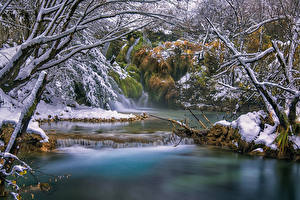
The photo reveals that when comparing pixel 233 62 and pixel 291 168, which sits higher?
pixel 233 62

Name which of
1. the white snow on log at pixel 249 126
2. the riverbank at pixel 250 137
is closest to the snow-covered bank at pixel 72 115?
the riverbank at pixel 250 137

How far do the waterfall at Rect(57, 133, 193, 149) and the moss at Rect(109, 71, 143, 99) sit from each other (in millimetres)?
9449

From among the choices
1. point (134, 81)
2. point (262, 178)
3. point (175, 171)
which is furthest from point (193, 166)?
point (134, 81)

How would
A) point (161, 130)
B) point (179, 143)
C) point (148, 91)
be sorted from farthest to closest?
point (148, 91) → point (161, 130) → point (179, 143)

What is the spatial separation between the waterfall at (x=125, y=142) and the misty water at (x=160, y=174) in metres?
0.16

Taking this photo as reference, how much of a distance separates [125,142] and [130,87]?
10995mm

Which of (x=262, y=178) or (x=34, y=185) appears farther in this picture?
(x=262, y=178)

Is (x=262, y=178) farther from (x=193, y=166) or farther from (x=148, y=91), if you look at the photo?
(x=148, y=91)

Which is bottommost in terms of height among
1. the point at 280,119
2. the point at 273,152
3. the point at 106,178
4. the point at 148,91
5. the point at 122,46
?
the point at 106,178

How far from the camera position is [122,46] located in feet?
72.4

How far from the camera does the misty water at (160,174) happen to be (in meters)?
4.71

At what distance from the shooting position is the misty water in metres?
4.71

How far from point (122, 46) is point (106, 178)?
702 inches

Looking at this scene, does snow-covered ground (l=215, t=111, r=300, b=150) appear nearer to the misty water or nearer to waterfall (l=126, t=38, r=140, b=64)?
the misty water
